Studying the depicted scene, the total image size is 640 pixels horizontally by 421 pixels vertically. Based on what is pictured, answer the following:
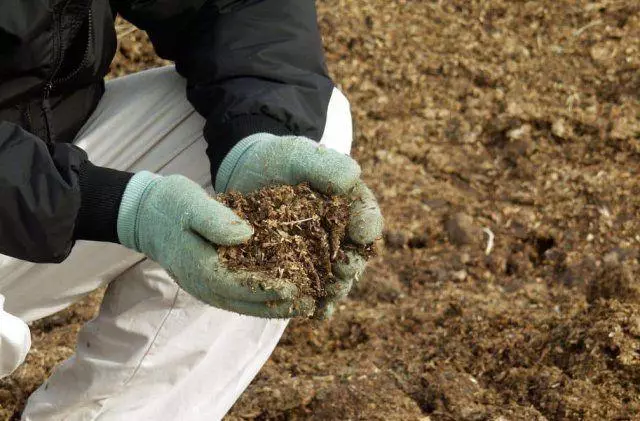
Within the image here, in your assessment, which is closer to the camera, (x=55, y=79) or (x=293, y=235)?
(x=293, y=235)

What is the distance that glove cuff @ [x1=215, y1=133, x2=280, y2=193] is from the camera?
178cm

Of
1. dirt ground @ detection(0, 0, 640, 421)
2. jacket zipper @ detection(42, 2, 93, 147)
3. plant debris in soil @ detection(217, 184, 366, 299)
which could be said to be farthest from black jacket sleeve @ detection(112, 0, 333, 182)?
dirt ground @ detection(0, 0, 640, 421)

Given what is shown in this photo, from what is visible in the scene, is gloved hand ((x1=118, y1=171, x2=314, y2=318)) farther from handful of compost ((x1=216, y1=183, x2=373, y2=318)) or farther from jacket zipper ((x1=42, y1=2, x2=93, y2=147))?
jacket zipper ((x1=42, y1=2, x2=93, y2=147))

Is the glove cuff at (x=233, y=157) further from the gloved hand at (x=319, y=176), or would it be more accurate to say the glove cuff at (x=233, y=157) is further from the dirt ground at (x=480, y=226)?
the dirt ground at (x=480, y=226)

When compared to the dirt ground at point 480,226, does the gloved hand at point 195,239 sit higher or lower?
higher

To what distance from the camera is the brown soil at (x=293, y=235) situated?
5.16 feet

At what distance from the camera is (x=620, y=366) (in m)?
2.16

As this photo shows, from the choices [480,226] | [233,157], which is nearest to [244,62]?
[233,157]

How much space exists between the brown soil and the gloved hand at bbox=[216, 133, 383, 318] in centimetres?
2

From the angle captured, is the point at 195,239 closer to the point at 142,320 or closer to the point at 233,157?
Answer: the point at 233,157

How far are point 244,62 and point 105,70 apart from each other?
1.17ft

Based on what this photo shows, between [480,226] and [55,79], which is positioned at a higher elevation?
[55,79]

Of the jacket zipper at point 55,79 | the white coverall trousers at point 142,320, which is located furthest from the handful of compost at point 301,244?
the jacket zipper at point 55,79

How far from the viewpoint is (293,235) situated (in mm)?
1622
